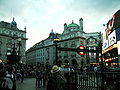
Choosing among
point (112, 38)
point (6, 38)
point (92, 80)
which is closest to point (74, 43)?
A: point (6, 38)

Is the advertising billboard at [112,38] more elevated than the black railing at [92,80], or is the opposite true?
the advertising billboard at [112,38]

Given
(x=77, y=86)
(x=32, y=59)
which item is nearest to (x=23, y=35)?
(x=32, y=59)

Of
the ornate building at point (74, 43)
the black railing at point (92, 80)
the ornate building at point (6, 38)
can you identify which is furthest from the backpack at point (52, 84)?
the ornate building at point (6, 38)

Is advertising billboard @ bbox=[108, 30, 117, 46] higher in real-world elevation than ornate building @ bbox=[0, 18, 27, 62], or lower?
lower

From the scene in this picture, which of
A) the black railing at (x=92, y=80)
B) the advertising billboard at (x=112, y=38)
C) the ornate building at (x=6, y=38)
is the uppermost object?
the ornate building at (x=6, y=38)

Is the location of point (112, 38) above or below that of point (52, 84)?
above

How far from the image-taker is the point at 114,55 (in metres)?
26.6

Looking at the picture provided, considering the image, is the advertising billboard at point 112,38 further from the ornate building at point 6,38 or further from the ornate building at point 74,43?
the ornate building at point 6,38

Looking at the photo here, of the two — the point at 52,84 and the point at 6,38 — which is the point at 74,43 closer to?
the point at 6,38

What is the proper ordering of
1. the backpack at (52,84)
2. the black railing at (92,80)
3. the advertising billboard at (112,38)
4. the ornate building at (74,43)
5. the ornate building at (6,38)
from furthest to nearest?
1. the ornate building at (74,43)
2. the ornate building at (6,38)
3. the advertising billboard at (112,38)
4. the black railing at (92,80)
5. the backpack at (52,84)

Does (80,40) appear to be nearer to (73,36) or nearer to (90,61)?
(73,36)

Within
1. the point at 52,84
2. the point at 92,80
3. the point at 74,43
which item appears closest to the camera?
the point at 52,84

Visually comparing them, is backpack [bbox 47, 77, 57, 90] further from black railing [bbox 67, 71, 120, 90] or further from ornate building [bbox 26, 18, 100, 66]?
ornate building [bbox 26, 18, 100, 66]

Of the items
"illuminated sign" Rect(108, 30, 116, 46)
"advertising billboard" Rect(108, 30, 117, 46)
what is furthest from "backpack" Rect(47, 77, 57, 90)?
"illuminated sign" Rect(108, 30, 116, 46)
